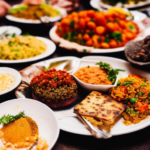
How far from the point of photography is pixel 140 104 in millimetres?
1659

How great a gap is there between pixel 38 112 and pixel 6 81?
0.58 meters

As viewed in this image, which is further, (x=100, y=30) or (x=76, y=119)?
(x=100, y=30)

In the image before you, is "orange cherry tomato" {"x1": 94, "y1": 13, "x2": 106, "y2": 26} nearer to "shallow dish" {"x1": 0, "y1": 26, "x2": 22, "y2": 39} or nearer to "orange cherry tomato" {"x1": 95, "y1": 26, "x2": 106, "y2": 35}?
A: "orange cherry tomato" {"x1": 95, "y1": 26, "x2": 106, "y2": 35}

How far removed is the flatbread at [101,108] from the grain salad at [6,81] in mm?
750

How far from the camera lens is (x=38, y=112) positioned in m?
1.63

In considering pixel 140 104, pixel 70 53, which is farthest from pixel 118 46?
pixel 140 104

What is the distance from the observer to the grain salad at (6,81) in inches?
75.1

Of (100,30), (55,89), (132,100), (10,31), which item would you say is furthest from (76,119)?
(10,31)

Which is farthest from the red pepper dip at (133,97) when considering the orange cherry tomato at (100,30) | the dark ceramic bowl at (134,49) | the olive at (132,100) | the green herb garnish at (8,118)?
the orange cherry tomato at (100,30)

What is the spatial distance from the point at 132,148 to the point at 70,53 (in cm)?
175

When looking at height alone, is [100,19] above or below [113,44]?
above

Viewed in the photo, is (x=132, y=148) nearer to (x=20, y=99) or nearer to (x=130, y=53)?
(x=20, y=99)

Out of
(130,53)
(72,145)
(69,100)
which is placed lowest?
(72,145)

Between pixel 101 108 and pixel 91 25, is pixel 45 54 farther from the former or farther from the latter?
A: pixel 101 108
